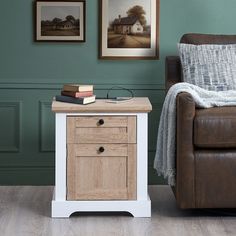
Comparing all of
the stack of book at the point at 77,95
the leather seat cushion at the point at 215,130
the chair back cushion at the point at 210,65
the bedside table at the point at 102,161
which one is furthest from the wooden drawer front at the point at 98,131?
the chair back cushion at the point at 210,65

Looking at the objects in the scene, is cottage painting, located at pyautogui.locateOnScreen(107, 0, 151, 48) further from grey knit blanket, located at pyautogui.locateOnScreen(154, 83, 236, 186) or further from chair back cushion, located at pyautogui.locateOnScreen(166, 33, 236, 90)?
grey knit blanket, located at pyautogui.locateOnScreen(154, 83, 236, 186)

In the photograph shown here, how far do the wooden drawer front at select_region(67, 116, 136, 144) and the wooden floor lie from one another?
1.37ft

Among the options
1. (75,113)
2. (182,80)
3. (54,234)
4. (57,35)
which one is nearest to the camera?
(54,234)

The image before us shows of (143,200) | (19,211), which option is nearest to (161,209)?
(143,200)

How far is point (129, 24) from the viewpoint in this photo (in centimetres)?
436

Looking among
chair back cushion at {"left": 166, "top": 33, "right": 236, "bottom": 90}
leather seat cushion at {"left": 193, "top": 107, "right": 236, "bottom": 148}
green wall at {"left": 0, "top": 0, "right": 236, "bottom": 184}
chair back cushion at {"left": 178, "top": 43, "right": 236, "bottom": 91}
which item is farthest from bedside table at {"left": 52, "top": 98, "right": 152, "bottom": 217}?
green wall at {"left": 0, "top": 0, "right": 236, "bottom": 184}

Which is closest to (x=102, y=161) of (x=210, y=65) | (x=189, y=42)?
(x=210, y=65)

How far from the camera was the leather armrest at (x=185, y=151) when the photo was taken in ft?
11.0

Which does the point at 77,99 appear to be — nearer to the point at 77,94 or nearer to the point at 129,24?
the point at 77,94

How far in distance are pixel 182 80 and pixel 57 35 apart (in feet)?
3.02

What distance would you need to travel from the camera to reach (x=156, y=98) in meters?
4.43

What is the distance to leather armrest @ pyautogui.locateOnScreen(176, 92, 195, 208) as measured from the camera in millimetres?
3338

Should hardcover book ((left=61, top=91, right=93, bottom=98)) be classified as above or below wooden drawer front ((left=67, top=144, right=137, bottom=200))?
above

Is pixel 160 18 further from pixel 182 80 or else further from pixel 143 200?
pixel 143 200
